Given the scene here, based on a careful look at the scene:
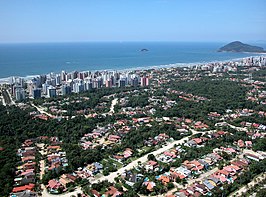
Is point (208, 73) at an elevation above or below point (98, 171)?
above

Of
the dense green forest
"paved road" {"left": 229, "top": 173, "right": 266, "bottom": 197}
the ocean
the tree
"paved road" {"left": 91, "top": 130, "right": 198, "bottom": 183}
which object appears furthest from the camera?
the ocean

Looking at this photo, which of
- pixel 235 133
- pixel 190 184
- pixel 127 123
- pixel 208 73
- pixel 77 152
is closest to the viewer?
pixel 190 184

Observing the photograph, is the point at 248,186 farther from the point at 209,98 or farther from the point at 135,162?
the point at 209,98

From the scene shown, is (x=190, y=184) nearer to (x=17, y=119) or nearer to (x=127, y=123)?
(x=127, y=123)

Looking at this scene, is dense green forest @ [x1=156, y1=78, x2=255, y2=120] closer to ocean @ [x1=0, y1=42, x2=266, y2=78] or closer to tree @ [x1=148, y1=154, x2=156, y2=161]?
tree @ [x1=148, y1=154, x2=156, y2=161]

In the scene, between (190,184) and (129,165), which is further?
(129,165)

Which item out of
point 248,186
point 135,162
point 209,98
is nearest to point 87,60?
point 209,98

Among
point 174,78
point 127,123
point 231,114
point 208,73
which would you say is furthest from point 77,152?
point 208,73

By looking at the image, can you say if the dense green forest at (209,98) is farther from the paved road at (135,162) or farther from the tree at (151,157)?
the tree at (151,157)

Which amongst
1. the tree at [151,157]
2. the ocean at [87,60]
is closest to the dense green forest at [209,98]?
the tree at [151,157]

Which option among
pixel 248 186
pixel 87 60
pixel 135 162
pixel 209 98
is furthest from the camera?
pixel 87 60

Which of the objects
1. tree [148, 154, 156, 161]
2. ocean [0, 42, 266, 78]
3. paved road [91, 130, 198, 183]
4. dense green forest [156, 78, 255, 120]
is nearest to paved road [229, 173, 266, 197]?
tree [148, 154, 156, 161]
